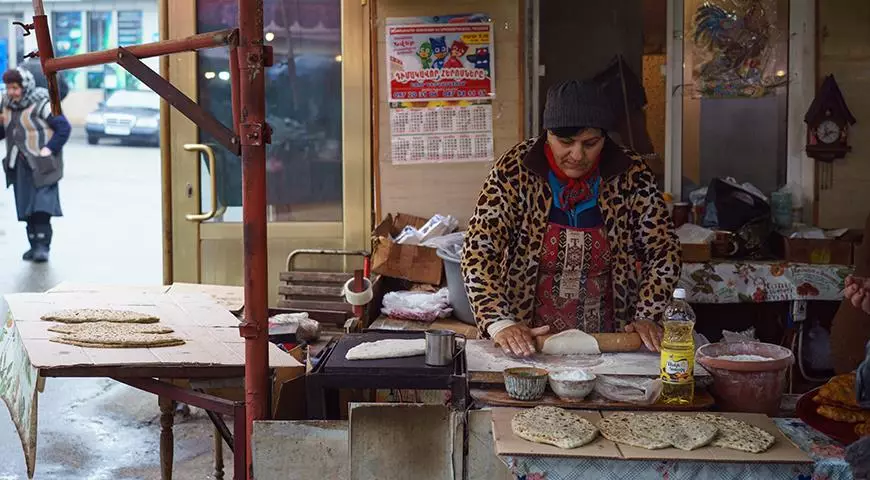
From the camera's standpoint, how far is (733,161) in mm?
6523

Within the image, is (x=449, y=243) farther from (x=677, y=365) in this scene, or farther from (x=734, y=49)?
(x=677, y=365)

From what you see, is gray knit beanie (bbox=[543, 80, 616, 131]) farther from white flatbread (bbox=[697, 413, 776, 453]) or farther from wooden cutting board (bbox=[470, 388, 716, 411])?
white flatbread (bbox=[697, 413, 776, 453])

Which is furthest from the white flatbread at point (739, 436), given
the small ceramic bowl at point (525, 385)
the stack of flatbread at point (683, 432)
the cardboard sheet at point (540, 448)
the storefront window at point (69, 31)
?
the storefront window at point (69, 31)

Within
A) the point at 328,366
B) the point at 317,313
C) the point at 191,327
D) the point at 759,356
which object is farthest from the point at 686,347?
the point at 317,313

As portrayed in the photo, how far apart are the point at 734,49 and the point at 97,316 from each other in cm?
423

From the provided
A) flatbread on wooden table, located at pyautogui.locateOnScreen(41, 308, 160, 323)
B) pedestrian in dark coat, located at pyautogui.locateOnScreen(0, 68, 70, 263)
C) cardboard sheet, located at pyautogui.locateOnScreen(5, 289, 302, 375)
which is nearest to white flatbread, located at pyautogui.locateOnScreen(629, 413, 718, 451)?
cardboard sheet, located at pyautogui.locateOnScreen(5, 289, 302, 375)

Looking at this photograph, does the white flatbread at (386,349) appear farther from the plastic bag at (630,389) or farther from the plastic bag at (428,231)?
the plastic bag at (428,231)

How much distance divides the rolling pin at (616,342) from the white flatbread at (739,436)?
66cm

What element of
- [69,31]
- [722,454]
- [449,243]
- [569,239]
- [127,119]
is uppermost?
[69,31]

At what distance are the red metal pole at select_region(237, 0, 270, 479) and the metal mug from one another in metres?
0.47

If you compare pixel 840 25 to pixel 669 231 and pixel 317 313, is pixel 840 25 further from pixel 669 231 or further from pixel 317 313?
pixel 317 313

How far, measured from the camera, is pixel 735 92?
6.43m

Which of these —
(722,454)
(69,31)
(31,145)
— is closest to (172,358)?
(722,454)

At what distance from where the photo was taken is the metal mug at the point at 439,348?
9.78ft
